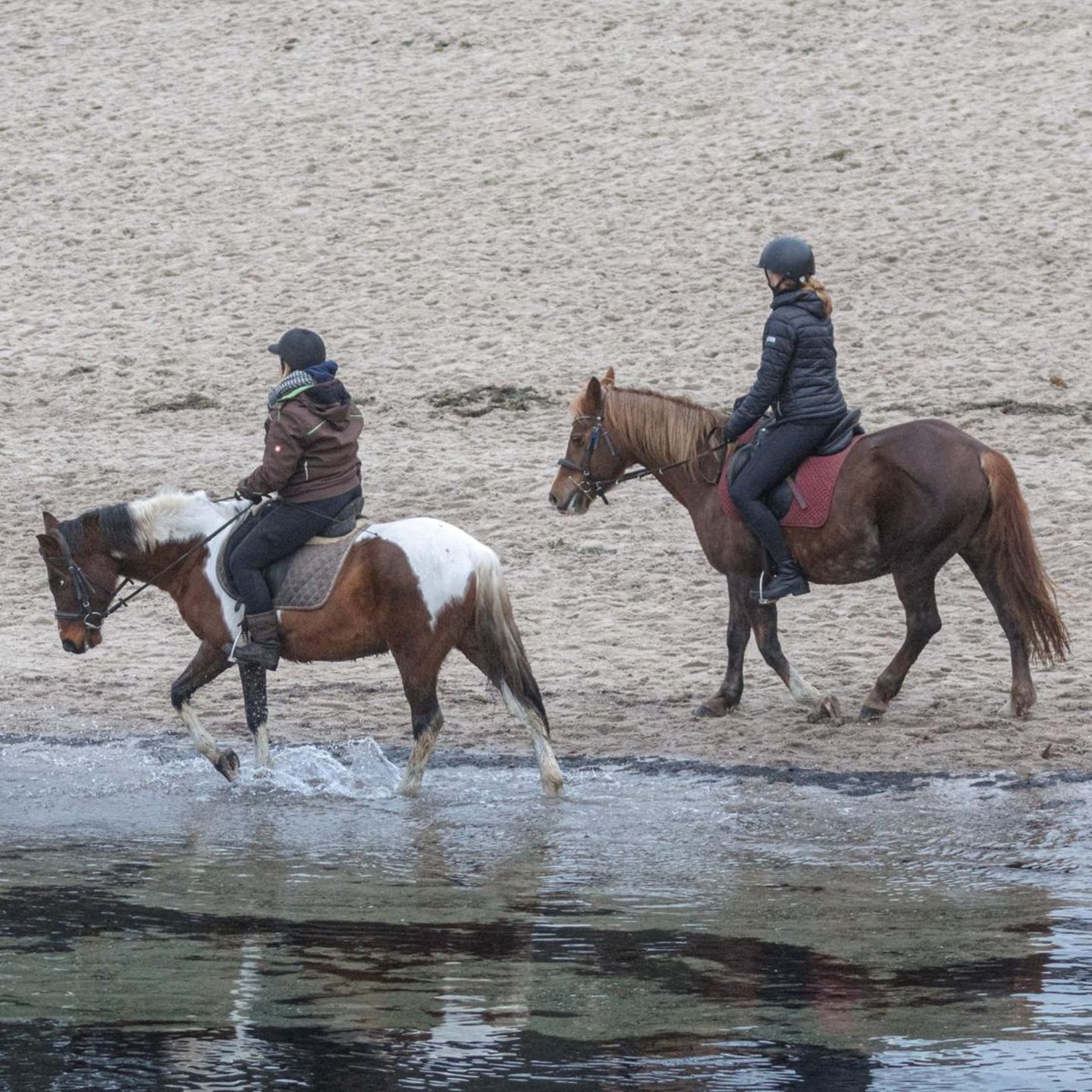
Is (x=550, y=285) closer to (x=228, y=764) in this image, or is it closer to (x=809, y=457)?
(x=809, y=457)

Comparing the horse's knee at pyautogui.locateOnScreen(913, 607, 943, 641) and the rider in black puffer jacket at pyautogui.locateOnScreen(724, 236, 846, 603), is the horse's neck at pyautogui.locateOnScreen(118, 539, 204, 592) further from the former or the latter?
the horse's knee at pyautogui.locateOnScreen(913, 607, 943, 641)

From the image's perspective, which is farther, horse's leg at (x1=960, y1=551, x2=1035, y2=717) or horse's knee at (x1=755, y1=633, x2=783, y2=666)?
horse's knee at (x1=755, y1=633, x2=783, y2=666)

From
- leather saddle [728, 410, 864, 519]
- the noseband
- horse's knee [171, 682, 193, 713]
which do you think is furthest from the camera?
the noseband

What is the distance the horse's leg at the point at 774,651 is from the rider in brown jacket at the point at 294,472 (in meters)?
2.32

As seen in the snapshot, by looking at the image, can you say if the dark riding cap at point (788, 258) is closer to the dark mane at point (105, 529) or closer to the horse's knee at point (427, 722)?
the horse's knee at point (427, 722)

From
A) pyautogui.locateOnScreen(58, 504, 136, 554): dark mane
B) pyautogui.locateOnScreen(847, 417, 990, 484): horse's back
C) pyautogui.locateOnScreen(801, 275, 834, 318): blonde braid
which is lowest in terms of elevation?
pyautogui.locateOnScreen(58, 504, 136, 554): dark mane

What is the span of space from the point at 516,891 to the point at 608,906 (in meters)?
0.40

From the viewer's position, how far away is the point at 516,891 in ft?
22.6

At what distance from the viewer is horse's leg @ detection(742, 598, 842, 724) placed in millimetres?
9688

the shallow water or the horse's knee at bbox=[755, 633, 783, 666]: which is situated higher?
the horse's knee at bbox=[755, 633, 783, 666]

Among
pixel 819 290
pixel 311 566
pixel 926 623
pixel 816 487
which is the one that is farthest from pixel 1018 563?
pixel 311 566

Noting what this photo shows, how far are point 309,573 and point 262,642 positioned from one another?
15.3 inches

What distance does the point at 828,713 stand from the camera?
9.55 meters

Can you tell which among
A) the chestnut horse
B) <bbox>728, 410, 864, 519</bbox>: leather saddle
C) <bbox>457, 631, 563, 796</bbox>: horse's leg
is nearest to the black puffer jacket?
<bbox>728, 410, 864, 519</bbox>: leather saddle
